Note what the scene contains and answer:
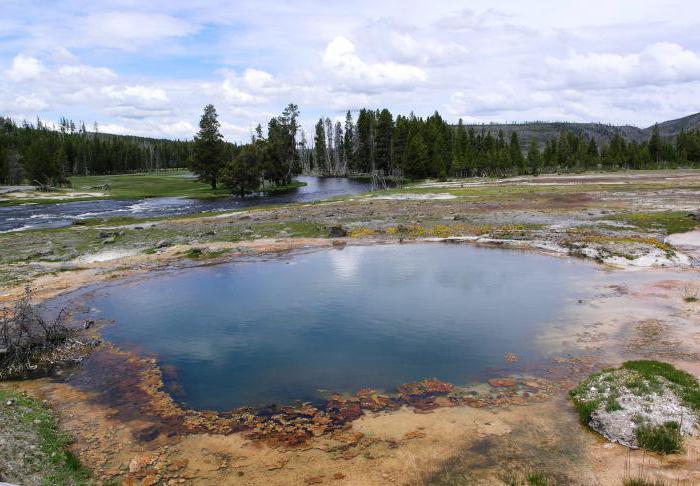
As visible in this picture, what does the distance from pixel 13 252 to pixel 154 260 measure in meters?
11.2

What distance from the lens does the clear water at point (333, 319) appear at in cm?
1594

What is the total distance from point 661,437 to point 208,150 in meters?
94.7

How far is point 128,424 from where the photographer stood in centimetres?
1308

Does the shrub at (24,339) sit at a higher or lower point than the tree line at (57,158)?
lower

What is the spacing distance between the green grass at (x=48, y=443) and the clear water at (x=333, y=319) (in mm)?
3300

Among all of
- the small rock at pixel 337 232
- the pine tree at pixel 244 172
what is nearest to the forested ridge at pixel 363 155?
the pine tree at pixel 244 172

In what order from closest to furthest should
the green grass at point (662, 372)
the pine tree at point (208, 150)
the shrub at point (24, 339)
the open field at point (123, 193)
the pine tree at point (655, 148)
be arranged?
1. the green grass at point (662, 372)
2. the shrub at point (24, 339)
3. the open field at point (123, 193)
4. the pine tree at point (208, 150)
5. the pine tree at point (655, 148)

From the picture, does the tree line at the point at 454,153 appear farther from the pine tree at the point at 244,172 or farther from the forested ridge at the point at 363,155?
the pine tree at the point at 244,172

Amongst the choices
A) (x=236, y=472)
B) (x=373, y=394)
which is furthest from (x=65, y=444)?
(x=373, y=394)

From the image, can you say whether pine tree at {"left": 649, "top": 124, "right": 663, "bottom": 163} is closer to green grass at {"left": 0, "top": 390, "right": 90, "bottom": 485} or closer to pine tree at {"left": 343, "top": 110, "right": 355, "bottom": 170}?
pine tree at {"left": 343, "top": 110, "right": 355, "bottom": 170}

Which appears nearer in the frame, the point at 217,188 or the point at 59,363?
the point at 59,363

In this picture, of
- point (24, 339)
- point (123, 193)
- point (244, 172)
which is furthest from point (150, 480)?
point (123, 193)

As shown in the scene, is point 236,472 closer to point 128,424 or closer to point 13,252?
point 128,424

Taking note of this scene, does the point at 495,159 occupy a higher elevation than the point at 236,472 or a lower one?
higher
